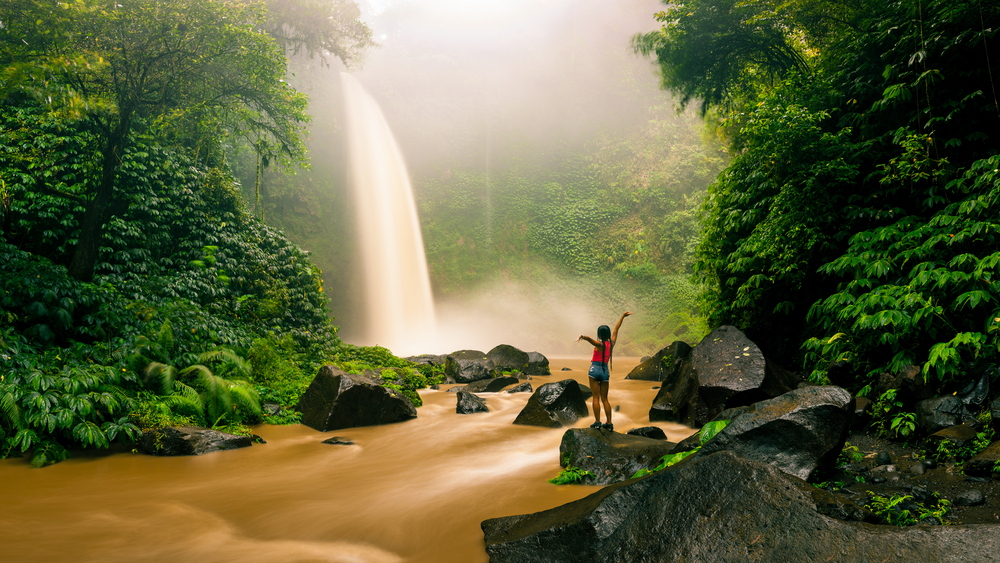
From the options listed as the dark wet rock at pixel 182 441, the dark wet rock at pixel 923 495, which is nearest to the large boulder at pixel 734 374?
the dark wet rock at pixel 923 495

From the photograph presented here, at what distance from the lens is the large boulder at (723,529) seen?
2064 millimetres

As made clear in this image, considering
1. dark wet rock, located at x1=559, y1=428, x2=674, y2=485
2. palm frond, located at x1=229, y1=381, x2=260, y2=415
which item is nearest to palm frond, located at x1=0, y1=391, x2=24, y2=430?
palm frond, located at x1=229, y1=381, x2=260, y2=415

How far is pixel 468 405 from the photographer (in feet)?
28.6

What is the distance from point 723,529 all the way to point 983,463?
2794 millimetres

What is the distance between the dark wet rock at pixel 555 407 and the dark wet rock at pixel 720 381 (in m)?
1.22

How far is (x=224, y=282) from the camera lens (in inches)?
440

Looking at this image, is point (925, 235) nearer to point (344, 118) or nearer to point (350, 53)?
point (350, 53)

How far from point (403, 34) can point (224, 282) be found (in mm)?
38537

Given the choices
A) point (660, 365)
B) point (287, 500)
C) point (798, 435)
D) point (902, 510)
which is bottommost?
point (287, 500)

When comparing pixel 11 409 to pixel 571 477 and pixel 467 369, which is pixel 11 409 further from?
pixel 467 369

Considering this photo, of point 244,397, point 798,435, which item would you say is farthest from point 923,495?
point 244,397

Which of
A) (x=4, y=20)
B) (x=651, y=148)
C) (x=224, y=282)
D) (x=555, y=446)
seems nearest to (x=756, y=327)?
(x=555, y=446)

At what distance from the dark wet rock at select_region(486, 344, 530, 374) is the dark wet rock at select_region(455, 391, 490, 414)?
16.1 feet

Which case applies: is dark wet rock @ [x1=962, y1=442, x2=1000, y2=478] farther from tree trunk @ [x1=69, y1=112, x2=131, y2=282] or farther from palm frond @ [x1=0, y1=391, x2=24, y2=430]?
tree trunk @ [x1=69, y1=112, x2=131, y2=282]
